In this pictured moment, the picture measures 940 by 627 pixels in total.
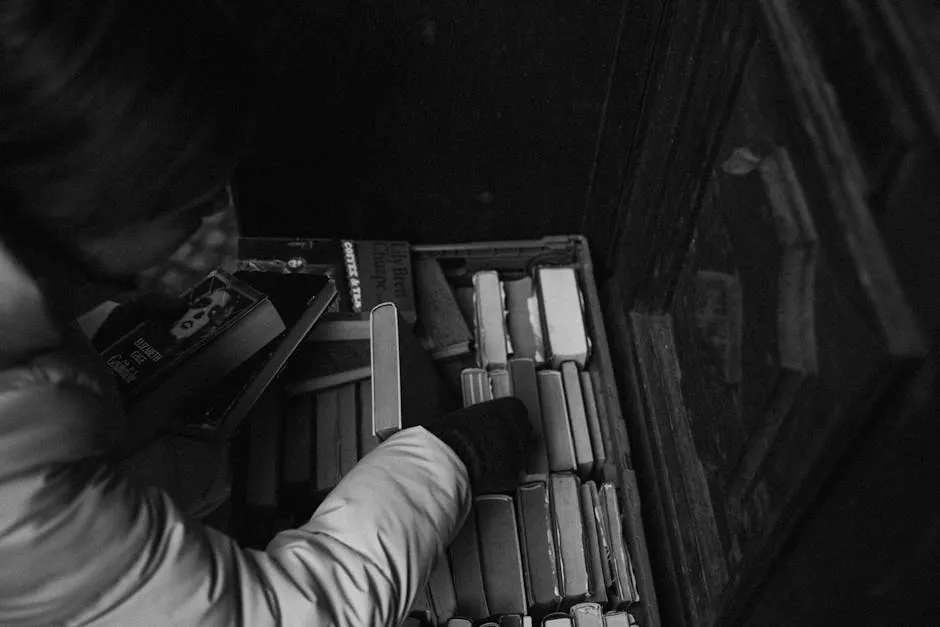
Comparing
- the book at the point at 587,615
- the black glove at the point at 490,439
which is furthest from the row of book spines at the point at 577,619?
the black glove at the point at 490,439

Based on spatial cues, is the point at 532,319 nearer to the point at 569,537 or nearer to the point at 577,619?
the point at 569,537

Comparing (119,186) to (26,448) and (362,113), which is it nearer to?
(26,448)

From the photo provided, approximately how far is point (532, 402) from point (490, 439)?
260 mm

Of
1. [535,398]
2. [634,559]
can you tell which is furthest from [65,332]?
[634,559]

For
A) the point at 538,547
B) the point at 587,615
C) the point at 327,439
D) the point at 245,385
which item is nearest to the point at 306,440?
the point at 327,439

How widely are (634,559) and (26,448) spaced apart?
88 cm

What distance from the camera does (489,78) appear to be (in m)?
1.19

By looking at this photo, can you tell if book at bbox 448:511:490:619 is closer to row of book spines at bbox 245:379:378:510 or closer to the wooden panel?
row of book spines at bbox 245:379:378:510

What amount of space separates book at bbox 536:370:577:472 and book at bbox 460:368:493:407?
88 millimetres

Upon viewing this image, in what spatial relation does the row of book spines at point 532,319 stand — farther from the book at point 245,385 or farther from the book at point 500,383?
the book at point 245,385

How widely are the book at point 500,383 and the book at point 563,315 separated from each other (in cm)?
10

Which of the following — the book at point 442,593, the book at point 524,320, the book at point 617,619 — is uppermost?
the book at point 524,320

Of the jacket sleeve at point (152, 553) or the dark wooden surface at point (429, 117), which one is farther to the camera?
the dark wooden surface at point (429, 117)

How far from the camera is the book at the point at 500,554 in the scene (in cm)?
110
